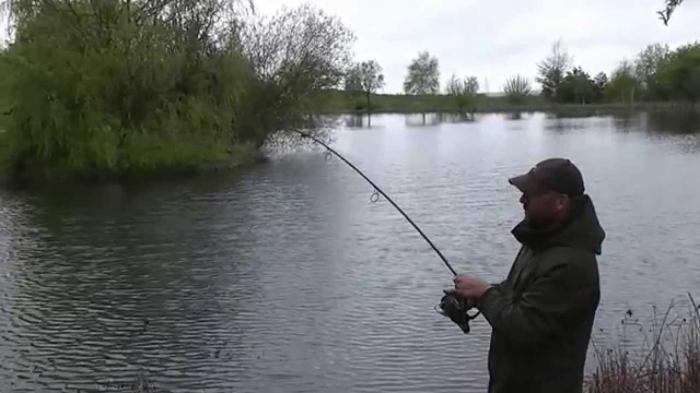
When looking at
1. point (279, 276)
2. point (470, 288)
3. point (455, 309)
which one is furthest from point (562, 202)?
point (279, 276)

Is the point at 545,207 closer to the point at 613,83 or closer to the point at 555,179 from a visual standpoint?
the point at 555,179

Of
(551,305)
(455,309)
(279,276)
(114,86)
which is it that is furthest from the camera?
(114,86)

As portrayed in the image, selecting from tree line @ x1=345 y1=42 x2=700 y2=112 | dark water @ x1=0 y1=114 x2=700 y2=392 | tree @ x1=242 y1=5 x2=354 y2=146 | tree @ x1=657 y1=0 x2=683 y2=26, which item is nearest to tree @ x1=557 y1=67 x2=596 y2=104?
tree line @ x1=345 y1=42 x2=700 y2=112

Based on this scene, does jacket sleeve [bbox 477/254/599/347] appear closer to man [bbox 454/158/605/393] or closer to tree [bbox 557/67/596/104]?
man [bbox 454/158/605/393]

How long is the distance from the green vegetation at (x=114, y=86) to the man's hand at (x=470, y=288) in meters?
25.5

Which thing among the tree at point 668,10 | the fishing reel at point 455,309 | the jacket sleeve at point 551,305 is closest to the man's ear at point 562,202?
the jacket sleeve at point 551,305

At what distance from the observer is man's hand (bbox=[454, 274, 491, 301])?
318 cm

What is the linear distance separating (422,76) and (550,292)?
111181 millimetres

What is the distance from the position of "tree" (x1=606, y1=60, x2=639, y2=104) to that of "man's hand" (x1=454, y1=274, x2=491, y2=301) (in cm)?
9100

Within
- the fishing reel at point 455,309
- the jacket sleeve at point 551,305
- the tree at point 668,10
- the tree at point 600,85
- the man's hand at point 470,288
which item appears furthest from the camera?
the tree at point 600,85

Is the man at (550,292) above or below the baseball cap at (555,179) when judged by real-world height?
below

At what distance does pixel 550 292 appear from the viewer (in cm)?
304

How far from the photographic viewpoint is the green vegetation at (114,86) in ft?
91.0

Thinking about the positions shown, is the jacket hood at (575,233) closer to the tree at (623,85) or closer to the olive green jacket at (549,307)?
the olive green jacket at (549,307)
